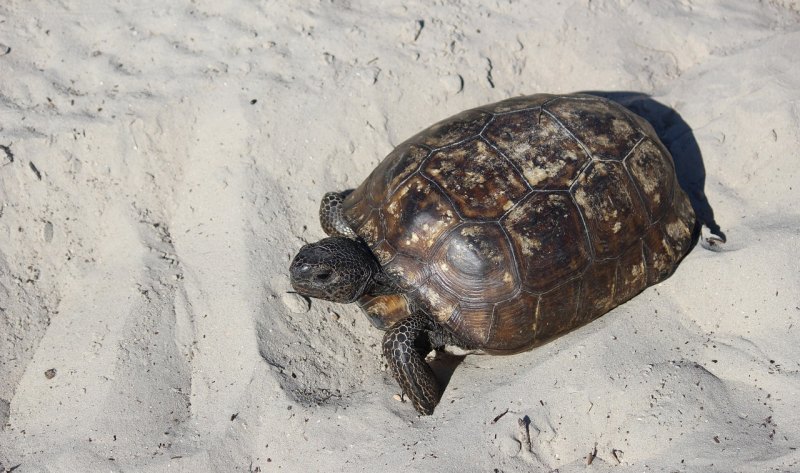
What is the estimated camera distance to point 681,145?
511 cm

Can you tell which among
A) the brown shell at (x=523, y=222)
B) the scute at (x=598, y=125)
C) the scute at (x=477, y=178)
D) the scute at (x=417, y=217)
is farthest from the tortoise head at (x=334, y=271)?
the scute at (x=598, y=125)

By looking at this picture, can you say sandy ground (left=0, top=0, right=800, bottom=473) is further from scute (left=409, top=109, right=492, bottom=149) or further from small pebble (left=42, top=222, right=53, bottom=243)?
scute (left=409, top=109, right=492, bottom=149)

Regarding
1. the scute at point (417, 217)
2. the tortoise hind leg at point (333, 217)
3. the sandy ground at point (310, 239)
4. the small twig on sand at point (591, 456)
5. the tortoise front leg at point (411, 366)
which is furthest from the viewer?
the tortoise hind leg at point (333, 217)

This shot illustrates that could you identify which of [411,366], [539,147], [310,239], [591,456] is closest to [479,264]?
[411,366]

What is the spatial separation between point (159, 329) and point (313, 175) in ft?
5.39

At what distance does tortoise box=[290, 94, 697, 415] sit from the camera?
383cm

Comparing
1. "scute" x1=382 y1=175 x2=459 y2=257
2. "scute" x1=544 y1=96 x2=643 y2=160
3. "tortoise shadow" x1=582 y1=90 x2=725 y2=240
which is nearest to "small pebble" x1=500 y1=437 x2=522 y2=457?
"scute" x1=382 y1=175 x2=459 y2=257

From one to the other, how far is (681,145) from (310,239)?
3.09 m

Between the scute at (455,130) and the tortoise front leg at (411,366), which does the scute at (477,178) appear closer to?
the scute at (455,130)

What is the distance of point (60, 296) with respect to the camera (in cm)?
441

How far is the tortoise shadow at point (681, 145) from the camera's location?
192 inches

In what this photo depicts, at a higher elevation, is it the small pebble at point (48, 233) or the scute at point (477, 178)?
the scute at point (477, 178)

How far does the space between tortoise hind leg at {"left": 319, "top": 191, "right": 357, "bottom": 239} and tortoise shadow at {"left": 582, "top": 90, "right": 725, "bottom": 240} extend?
260 cm

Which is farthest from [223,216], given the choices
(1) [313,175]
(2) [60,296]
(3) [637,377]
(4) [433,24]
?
(3) [637,377]
